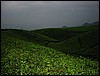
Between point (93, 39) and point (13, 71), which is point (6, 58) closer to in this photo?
point (13, 71)

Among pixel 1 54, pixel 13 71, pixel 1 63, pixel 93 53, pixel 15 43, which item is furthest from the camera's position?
pixel 15 43

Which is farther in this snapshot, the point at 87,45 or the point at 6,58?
the point at 87,45

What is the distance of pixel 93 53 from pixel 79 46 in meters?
10.3

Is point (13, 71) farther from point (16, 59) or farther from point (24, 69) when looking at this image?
point (16, 59)

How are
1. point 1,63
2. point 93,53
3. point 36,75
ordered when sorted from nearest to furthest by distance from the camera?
point 36,75, point 1,63, point 93,53

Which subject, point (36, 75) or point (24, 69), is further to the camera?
point (24, 69)

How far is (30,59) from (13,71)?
8172 millimetres

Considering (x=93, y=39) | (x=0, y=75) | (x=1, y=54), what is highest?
(x=93, y=39)

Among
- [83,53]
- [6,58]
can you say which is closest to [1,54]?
[6,58]

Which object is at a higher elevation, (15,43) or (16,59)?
(15,43)

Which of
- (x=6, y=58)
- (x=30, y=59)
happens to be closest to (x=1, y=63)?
(x=6, y=58)

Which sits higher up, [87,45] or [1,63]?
[87,45]

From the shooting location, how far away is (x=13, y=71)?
83.5ft

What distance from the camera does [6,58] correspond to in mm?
32750
